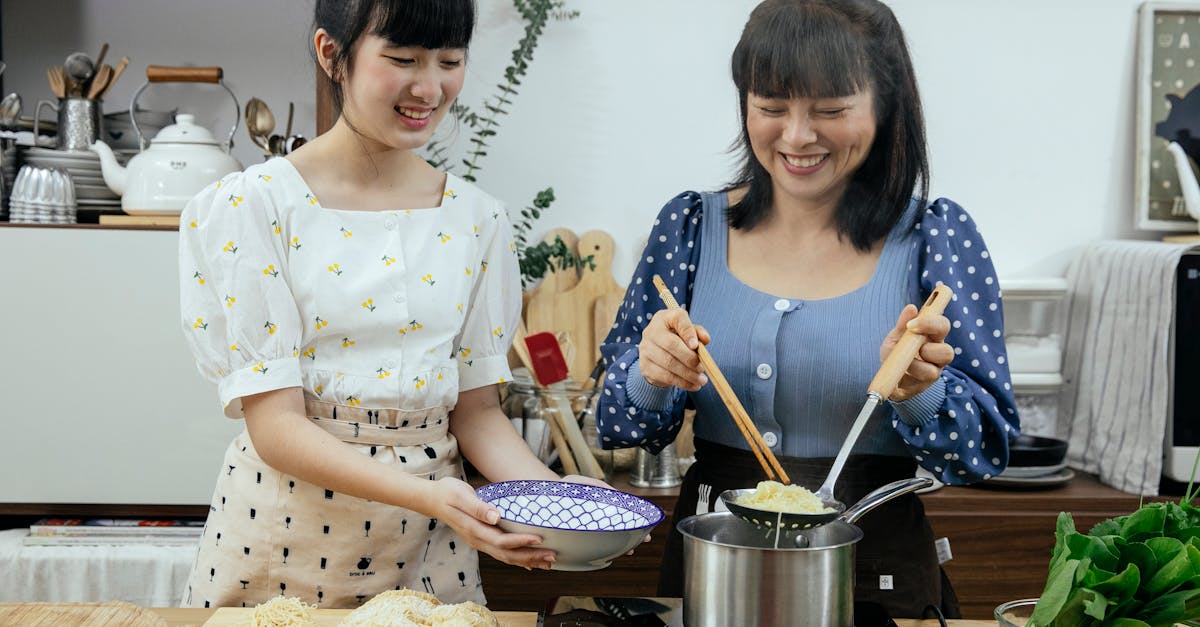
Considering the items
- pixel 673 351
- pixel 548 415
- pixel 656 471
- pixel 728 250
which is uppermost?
pixel 728 250

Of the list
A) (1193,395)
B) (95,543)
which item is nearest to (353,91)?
(95,543)

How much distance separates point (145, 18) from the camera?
7.60 ft

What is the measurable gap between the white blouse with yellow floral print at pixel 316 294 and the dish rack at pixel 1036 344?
57.0 inches

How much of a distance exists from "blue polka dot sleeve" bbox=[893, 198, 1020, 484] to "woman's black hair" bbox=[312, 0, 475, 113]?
0.58 m

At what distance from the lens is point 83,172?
7.00 ft

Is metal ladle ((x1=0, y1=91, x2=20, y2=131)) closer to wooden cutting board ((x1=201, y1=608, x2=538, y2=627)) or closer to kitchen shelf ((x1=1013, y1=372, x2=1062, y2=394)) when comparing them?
wooden cutting board ((x1=201, y1=608, x2=538, y2=627))

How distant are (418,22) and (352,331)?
0.34 metres

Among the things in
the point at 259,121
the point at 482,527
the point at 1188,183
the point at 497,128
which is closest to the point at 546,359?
the point at 497,128

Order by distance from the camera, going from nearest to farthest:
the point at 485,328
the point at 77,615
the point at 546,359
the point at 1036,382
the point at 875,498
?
the point at 875,498, the point at 77,615, the point at 485,328, the point at 546,359, the point at 1036,382

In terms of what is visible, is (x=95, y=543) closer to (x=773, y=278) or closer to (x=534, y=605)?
(x=534, y=605)

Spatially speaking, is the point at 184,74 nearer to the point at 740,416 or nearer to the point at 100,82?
the point at 100,82

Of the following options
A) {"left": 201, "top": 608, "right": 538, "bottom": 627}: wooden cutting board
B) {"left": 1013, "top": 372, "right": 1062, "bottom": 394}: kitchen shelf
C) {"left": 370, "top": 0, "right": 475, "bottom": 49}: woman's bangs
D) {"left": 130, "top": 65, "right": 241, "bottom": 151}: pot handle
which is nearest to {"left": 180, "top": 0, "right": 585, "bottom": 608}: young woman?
{"left": 370, "top": 0, "right": 475, "bottom": 49}: woman's bangs

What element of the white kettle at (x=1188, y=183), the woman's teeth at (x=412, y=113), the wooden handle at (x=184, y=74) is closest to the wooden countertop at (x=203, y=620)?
the woman's teeth at (x=412, y=113)

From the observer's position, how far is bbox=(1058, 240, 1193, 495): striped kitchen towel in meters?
2.11
